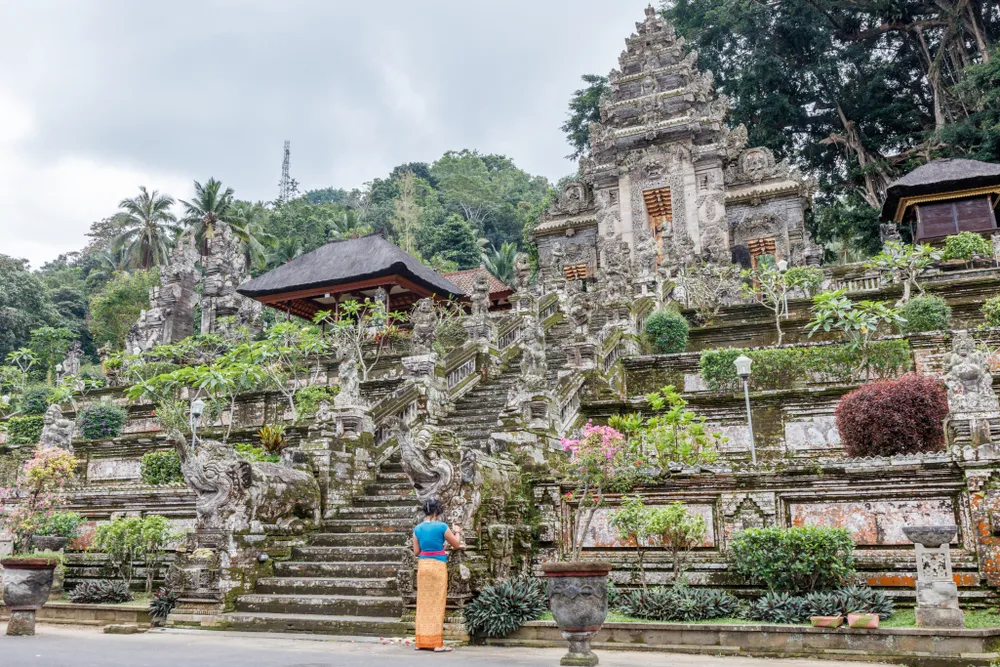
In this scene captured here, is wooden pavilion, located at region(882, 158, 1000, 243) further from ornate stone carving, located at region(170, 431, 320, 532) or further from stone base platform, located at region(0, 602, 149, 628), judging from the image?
stone base platform, located at region(0, 602, 149, 628)

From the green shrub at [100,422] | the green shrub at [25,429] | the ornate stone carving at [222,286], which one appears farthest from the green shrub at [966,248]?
the ornate stone carving at [222,286]

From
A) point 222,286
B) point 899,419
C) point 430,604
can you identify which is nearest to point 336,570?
point 430,604

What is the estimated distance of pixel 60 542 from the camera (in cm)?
1262

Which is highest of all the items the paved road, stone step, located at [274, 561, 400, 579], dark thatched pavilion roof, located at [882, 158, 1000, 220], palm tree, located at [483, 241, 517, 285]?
palm tree, located at [483, 241, 517, 285]

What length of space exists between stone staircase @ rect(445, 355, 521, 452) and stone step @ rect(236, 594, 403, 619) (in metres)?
3.56

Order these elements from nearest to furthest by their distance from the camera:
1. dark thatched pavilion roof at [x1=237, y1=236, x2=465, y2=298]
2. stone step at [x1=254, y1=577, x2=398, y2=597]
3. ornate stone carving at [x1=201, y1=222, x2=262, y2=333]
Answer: stone step at [x1=254, y1=577, x2=398, y2=597], dark thatched pavilion roof at [x1=237, y1=236, x2=465, y2=298], ornate stone carving at [x1=201, y1=222, x2=262, y2=333]

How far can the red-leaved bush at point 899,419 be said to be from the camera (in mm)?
9867

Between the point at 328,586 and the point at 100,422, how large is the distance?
12928 millimetres

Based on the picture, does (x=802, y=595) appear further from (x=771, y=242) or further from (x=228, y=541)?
(x=771, y=242)

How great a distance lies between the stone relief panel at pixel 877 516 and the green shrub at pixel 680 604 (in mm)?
1364

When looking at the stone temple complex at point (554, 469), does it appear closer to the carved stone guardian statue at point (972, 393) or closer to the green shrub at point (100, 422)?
the carved stone guardian statue at point (972, 393)

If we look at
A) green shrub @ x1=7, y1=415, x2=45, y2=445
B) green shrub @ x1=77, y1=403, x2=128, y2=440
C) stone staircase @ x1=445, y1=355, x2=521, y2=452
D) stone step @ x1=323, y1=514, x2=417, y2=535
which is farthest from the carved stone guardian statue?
green shrub @ x1=7, y1=415, x2=45, y2=445

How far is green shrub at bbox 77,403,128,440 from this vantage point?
773 inches

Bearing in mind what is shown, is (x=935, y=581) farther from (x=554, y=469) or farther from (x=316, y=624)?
(x=316, y=624)
